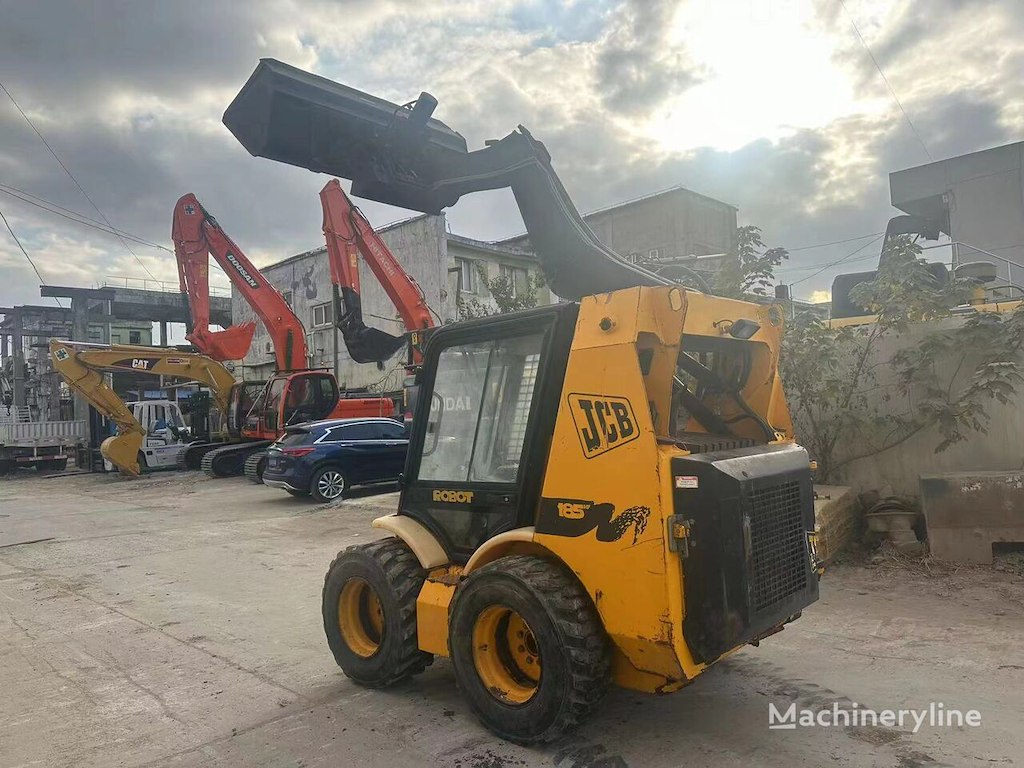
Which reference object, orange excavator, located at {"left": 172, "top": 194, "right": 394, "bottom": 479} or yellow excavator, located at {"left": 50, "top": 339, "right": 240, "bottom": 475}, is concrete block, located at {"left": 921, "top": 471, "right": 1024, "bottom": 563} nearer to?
orange excavator, located at {"left": 172, "top": 194, "right": 394, "bottom": 479}

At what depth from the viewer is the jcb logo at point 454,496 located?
4.22m

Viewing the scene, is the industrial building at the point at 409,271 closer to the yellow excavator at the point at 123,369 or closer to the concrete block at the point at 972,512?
the yellow excavator at the point at 123,369

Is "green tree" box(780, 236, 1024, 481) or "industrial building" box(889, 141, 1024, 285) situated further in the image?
"industrial building" box(889, 141, 1024, 285)

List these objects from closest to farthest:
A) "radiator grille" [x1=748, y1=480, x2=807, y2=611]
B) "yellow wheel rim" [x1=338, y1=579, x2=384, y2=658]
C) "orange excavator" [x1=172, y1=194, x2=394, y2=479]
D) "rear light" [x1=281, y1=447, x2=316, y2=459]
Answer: "radiator grille" [x1=748, y1=480, x2=807, y2=611] < "yellow wheel rim" [x1=338, y1=579, x2=384, y2=658] < "rear light" [x1=281, y1=447, x2=316, y2=459] < "orange excavator" [x1=172, y1=194, x2=394, y2=479]

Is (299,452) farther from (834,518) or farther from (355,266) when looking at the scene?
(834,518)

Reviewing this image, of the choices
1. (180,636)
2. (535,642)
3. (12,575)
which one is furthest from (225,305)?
(535,642)

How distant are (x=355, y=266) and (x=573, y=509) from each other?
14595mm

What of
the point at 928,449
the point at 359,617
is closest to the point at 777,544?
the point at 359,617

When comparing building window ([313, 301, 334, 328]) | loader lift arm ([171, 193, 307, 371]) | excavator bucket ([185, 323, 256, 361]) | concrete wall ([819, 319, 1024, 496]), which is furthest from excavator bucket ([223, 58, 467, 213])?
building window ([313, 301, 334, 328])

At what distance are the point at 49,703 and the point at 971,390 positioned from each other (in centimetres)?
845

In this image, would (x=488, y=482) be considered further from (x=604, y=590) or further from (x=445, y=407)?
(x=604, y=590)

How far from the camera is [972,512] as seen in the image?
684 centimetres

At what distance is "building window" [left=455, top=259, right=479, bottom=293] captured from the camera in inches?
1049

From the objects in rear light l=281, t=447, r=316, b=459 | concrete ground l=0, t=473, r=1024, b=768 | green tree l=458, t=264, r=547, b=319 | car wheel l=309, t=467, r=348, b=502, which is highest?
green tree l=458, t=264, r=547, b=319
